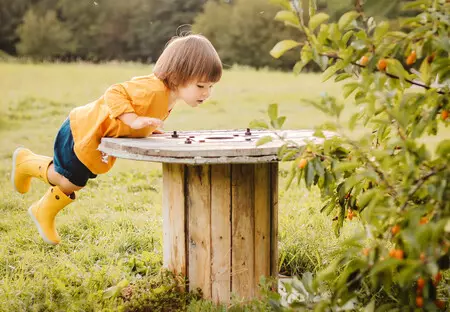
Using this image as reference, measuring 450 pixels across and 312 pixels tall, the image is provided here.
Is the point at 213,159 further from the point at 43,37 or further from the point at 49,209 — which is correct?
the point at 43,37

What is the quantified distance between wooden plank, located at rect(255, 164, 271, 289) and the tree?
12.8 metres

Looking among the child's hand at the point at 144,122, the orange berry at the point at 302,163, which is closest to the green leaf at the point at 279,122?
the orange berry at the point at 302,163

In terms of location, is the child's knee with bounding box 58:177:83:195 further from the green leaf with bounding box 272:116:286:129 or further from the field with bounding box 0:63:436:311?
the green leaf with bounding box 272:116:286:129

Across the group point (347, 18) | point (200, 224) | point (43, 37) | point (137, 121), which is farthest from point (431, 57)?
point (43, 37)

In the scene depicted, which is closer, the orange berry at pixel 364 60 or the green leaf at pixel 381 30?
the green leaf at pixel 381 30

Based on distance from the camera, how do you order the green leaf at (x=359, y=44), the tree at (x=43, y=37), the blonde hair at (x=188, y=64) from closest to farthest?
the green leaf at (x=359, y=44) → the blonde hair at (x=188, y=64) → the tree at (x=43, y=37)

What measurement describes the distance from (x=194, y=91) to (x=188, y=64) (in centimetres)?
14

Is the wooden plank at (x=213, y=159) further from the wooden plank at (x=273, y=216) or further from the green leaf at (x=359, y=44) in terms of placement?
the green leaf at (x=359, y=44)

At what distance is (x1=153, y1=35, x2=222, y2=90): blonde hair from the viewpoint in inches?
116

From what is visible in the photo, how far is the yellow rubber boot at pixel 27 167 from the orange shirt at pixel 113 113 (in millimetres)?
386

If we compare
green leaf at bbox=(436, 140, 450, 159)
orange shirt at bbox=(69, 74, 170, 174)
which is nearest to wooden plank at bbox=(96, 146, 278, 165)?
orange shirt at bbox=(69, 74, 170, 174)

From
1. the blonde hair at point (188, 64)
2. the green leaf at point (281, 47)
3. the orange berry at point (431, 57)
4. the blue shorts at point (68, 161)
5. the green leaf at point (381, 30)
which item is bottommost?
the blue shorts at point (68, 161)

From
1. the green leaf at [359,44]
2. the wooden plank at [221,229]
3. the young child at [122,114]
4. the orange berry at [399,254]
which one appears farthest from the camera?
the young child at [122,114]

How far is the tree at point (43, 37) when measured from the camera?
14414 mm
